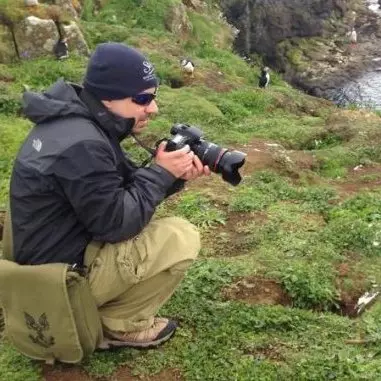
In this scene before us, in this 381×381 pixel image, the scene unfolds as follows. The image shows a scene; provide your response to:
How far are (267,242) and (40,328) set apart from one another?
3958mm

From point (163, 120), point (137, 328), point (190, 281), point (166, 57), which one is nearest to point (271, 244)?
point (190, 281)

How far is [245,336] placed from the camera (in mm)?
5617

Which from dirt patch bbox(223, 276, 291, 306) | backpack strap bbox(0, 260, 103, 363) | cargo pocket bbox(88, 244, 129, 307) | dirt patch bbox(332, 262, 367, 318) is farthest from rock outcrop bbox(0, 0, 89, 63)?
cargo pocket bbox(88, 244, 129, 307)

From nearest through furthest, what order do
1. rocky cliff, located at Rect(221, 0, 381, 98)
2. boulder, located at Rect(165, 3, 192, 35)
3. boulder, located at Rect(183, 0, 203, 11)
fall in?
1. boulder, located at Rect(165, 3, 192, 35)
2. boulder, located at Rect(183, 0, 203, 11)
3. rocky cliff, located at Rect(221, 0, 381, 98)

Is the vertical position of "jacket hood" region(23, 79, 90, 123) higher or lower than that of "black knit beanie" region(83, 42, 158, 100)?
lower

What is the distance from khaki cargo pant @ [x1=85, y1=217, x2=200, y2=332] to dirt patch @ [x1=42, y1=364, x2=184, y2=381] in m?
0.40

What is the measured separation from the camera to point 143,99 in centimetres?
459

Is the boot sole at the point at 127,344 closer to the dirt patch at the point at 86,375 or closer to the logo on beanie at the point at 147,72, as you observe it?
the dirt patch at the point at 86,375

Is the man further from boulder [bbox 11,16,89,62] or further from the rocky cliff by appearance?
the rocky cliff

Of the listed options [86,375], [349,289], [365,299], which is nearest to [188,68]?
[349,289]

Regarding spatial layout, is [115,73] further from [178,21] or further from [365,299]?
[178,21]

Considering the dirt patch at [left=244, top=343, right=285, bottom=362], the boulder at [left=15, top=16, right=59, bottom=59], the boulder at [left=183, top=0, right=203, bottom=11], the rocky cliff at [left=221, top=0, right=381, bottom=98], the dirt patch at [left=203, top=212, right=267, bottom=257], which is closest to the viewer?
the dirt patch at [left=244, top=343, right=285, bottom=362]

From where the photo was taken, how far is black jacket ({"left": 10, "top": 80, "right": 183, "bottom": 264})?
4.22 meters

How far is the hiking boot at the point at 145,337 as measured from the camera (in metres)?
5.17
